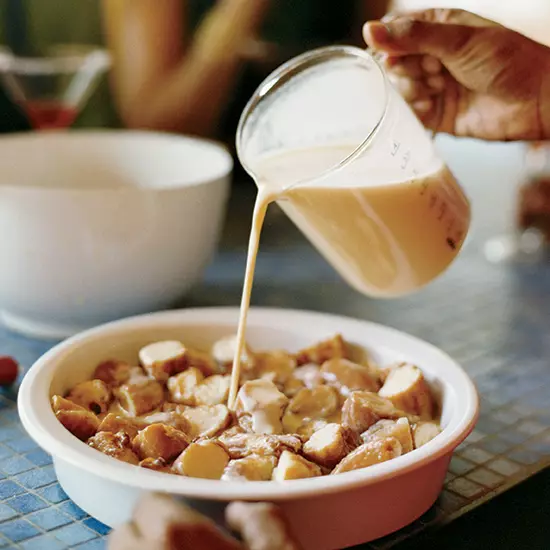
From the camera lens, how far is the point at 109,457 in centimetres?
63

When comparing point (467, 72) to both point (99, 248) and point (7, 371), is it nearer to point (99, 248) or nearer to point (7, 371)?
point (99, 248)

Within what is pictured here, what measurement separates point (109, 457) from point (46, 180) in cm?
67

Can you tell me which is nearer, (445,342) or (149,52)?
(445,342)

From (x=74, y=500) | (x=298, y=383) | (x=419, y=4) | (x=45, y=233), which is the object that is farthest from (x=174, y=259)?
(x=419, y=4)

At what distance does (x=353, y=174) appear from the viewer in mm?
781

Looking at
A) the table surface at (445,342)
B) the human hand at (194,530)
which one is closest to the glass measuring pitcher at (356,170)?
the table surface at (445,342)

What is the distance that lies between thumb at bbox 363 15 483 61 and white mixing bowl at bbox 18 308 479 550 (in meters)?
0.32

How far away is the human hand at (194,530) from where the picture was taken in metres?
0.52

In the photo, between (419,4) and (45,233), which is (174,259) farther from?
(419,4)

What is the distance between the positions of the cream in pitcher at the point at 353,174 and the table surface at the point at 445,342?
6.8 inches

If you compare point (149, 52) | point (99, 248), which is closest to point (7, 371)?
point (99, 248)

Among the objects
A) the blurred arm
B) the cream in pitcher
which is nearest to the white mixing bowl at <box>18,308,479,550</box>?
the cream in pitcher

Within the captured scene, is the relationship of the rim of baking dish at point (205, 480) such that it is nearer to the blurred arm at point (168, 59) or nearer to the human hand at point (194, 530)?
the human hand at point (194, 530)

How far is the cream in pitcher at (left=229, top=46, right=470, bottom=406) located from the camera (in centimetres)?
79
